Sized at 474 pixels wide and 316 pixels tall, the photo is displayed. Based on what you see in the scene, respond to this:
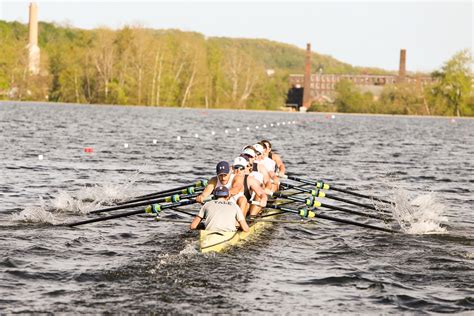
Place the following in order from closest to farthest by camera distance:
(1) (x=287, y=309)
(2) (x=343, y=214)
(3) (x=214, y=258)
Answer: (1) (x=287, y=309) → (3) (x=214, y=258) → (2) (x=343, y=214)

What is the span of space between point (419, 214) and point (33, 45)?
414 feet

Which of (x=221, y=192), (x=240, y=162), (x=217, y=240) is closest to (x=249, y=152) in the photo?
(x=240, y=162)

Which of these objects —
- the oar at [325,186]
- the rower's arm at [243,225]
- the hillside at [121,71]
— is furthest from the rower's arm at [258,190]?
the hillside at [121,71]

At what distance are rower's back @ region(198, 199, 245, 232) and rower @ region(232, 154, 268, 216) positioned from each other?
1.41 metres

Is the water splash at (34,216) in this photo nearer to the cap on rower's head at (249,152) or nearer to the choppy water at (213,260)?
the choppy water at (213,260)

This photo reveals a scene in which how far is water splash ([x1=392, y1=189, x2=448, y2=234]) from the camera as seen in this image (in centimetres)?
1873

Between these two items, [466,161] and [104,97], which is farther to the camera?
[104,97]

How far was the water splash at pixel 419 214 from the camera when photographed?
738 inches

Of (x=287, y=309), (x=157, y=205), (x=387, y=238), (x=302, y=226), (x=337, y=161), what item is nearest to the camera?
(x=287, y=309)

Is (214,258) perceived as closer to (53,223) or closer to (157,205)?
(157,205)

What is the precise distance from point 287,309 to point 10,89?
12563cm

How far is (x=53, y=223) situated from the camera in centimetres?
1778

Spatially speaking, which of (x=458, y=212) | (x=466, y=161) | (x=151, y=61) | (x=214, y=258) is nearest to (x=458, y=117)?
(x=151, y=61)

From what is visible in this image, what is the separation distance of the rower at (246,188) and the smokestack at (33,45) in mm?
117954
